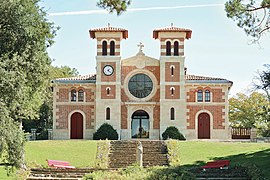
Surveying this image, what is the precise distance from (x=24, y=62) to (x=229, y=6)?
8.85m

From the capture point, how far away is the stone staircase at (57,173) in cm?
2568

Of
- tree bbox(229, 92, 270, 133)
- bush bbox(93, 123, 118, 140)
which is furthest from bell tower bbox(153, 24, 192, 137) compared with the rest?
tree bbox(229, 92, 270, 133)

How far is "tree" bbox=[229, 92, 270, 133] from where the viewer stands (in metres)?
56.4

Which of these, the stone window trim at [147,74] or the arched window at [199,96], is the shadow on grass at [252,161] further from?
the stone window trim at [147,74]

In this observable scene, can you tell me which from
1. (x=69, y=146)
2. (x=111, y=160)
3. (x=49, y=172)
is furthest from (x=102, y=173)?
(x=69, y=146)

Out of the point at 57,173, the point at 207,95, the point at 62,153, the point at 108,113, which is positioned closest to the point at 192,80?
the point at 207,95

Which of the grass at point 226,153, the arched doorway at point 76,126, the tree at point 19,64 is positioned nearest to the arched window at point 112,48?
the arched doorway at point 76,126

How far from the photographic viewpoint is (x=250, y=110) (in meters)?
57.2

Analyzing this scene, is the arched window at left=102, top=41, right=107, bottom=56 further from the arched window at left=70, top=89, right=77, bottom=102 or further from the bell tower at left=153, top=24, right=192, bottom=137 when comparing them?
the bell tower at left=153, top=24, right=192, bottom=137

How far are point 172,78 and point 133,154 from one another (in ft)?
41.1

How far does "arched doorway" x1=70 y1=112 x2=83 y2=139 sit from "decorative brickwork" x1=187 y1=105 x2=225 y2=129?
377 inches

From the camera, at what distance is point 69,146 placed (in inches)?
1371

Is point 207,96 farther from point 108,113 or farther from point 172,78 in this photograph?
point 108,113

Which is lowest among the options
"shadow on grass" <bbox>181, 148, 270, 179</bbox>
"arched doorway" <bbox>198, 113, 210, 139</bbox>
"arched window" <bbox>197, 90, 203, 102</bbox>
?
"shadow on grass" <bbox>181, 148, 270, 179</bbox>
